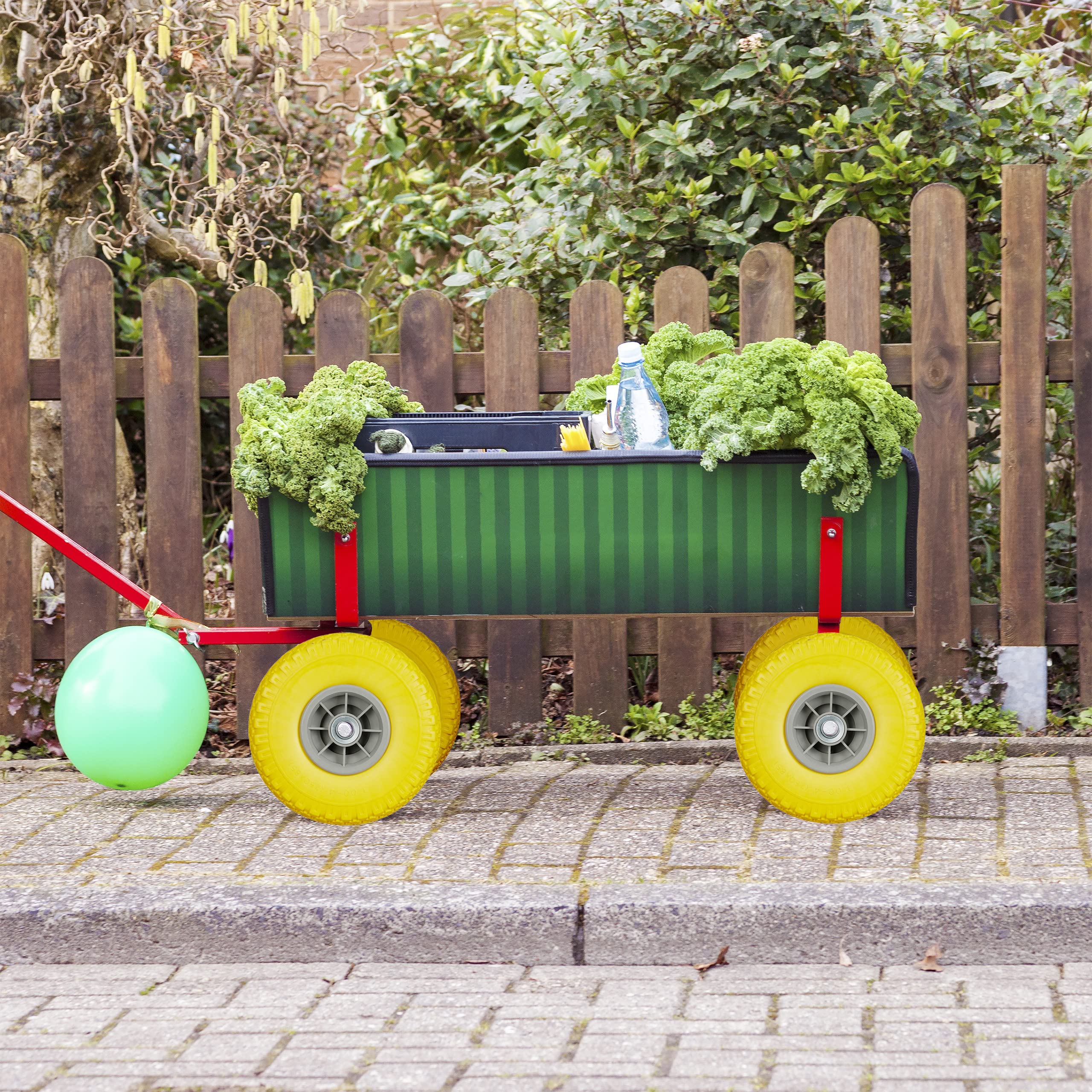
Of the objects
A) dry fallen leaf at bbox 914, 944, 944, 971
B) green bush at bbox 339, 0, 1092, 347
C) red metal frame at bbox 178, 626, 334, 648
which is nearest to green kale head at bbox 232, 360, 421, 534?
red metal frame at bbox 178, 626, 334, 648

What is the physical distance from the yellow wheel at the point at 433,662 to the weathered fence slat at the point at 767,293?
1.41 metres

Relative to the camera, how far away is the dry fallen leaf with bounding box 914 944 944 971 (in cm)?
291

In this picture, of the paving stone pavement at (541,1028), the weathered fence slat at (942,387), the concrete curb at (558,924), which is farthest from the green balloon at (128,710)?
the weathered fence slat at (942,387)

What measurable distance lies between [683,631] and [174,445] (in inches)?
69.8

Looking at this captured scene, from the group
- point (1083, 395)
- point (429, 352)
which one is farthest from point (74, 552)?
point (1083, 395)

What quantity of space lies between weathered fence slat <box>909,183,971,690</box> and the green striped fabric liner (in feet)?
3.29

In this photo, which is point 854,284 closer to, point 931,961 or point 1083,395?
point 1083,395

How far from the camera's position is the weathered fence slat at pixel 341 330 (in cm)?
451

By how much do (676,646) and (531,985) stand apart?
1810mm

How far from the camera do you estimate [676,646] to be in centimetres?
455

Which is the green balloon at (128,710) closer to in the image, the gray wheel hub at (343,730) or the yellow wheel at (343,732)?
the yellow wheel at (343,732)

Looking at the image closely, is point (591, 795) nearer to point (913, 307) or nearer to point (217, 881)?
point (217, 881)

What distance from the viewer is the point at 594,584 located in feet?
11.7

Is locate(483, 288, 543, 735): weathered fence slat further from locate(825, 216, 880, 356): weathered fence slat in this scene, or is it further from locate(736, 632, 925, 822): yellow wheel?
locate(736, 632, 925, 822): yellow wheel
